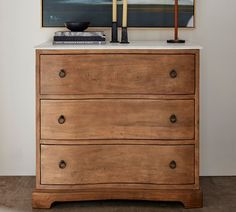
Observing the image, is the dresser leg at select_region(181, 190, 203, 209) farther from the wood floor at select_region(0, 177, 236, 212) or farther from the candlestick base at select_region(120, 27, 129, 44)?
the candlestick base at select_region(120, 27, 129, 44)

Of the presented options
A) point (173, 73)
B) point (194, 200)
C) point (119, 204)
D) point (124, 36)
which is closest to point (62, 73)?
point (124, 36)

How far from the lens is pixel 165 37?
3.71 metres

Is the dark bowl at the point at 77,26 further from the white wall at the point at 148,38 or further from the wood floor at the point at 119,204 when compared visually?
the wood floor at the point at 119,204

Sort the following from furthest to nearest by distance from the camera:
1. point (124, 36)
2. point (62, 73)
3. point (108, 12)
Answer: point (108, 12)
point (124, 36)
point (62, 73)

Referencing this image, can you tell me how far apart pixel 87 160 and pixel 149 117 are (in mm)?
418

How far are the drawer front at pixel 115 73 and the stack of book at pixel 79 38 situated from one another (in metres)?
0.19

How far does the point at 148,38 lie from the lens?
3701 millimetres

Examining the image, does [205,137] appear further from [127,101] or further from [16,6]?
[16,6]

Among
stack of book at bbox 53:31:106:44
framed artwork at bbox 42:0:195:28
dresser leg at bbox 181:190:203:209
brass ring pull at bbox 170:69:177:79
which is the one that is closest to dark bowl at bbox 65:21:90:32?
stack of book at bbox 53:31:106:44

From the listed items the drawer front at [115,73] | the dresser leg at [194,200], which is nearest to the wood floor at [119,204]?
the dresser leg at [194,200]

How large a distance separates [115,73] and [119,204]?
75 centimetres

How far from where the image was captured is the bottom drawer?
10.5 ft

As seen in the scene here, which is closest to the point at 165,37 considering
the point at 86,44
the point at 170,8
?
the point at 170,8

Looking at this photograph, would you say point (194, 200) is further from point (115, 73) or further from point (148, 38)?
point (148, 38)
